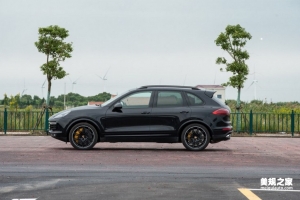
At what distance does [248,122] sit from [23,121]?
34.1 feet

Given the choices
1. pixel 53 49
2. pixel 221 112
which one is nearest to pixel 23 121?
pixel 53 49

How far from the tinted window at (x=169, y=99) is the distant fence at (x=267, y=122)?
12386mm

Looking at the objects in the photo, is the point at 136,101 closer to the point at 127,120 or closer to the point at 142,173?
the point at 127,120

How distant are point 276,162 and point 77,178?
18.5ft

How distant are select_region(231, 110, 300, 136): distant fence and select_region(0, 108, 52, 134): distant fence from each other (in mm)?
8872

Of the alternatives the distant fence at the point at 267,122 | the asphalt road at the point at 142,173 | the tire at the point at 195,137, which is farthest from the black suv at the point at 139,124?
the distant fence at the point at 267,122

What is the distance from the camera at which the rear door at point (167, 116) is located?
18.3 m

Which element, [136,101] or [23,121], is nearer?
[136,101]

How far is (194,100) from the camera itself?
61.1ft

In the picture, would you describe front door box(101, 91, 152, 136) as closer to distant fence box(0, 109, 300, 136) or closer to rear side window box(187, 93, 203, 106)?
rear side window box(187, 93, 203, 106)

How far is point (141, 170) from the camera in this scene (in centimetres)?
1312

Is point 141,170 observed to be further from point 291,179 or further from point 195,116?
point 195,116

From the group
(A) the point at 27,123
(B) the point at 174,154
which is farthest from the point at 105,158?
(A) the point at 27,123

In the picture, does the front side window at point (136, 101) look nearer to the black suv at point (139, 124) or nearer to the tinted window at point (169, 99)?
the black suv at point (139, 124)
